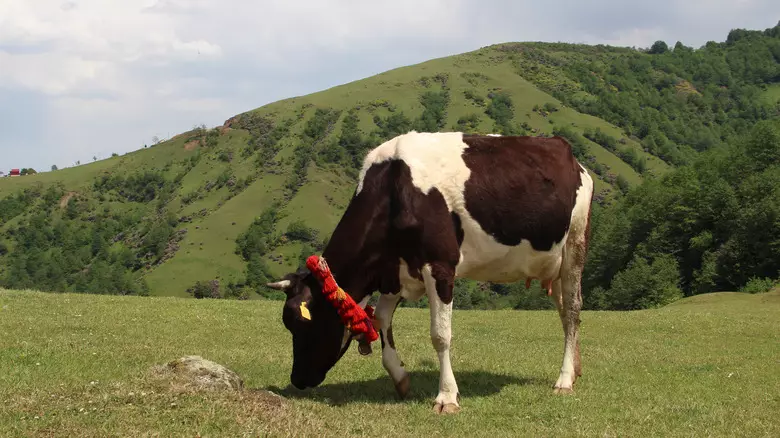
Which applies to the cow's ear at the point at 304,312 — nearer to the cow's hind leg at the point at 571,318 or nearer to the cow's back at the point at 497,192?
the cow's back at the point at 497,192

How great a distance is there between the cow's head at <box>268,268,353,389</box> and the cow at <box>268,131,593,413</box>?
2 cm

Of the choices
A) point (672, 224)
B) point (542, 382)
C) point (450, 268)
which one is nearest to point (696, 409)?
point (542, 382)

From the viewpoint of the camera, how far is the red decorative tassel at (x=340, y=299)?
10.2 meters

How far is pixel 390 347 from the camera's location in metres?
11.1

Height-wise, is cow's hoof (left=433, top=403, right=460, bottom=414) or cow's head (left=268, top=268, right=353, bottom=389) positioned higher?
cow's head (left=268, top=268, right=353, bottom=389)

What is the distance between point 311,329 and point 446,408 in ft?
7.83

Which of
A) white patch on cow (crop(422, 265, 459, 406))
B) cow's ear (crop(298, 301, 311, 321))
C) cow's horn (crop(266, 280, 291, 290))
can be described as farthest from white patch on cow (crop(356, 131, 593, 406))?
cow's horn (crop(266, 280, 291, 290))

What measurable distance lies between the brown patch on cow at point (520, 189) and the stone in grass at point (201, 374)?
14.5 ft

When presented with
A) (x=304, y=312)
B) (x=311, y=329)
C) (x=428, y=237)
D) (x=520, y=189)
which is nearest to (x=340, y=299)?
(x=304, y=312)

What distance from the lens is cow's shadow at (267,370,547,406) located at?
35.3 ft

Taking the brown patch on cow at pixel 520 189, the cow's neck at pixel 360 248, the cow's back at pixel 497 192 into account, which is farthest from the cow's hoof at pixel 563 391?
the cow's neck at pixel 360 248

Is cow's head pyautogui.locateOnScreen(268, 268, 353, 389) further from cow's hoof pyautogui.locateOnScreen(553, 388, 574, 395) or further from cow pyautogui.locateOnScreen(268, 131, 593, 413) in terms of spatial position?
cow's hoof pyautogui.locateOnScreen(553, 388, 574, 395)

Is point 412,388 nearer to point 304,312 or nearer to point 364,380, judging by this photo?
point 364,380

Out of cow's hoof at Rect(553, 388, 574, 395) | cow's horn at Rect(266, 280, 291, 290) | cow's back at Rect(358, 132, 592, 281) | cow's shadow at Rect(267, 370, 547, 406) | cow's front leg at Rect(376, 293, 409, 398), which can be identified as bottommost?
cow's hoof at Rect(553, 388, 574, 395)
